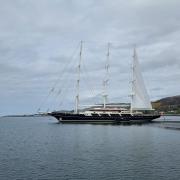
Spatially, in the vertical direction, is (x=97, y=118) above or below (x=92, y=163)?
above

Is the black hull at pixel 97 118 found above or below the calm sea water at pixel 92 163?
above

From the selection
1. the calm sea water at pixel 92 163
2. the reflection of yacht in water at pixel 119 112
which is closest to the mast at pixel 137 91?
the reflection of yacht in water at pixel 119 112

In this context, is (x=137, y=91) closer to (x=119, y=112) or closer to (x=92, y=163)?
(x=119, y=112)

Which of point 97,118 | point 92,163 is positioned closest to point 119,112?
point 97,118

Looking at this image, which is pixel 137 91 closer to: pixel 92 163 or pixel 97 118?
pixel 97 118

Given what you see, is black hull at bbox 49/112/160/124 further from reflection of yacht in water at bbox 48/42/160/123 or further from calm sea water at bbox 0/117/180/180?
calm sea water at bbox 0/117/180/180

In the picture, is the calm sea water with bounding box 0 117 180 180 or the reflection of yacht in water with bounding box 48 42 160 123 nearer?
the calm sea water with bounding box 0 117 180 180

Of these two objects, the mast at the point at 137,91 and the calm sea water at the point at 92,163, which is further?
the mast at the point at 137,91

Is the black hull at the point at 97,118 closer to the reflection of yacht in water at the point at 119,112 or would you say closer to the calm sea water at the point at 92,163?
the reflection of yacht in water at the point at 119,112

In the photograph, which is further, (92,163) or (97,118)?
(97,118)

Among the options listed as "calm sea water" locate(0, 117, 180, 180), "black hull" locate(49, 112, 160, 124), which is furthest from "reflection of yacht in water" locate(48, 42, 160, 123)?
"calm sea water" locate(0, 117, 180, 180)

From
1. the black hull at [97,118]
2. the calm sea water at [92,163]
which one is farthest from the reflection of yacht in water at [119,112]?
the calm sea water at [92,163]

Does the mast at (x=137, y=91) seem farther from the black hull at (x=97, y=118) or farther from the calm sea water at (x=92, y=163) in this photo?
the calm sea water at (x=92, y=163)

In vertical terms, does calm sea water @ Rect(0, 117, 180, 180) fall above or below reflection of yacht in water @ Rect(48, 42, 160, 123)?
below
